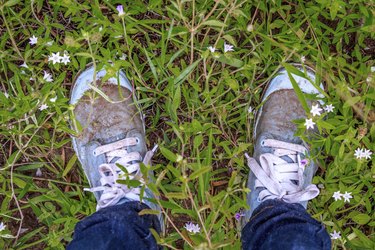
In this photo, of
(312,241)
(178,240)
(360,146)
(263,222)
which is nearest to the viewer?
(312,241)

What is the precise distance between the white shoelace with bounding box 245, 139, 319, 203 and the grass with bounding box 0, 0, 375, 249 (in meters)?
0.08

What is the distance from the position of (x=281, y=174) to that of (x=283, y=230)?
0.34m

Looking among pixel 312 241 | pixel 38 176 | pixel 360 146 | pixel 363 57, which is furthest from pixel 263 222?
pixel 38 176

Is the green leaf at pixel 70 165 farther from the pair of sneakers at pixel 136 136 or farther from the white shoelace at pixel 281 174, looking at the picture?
the white shoelace at pixel 281 174

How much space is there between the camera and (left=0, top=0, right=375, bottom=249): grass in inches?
69.3

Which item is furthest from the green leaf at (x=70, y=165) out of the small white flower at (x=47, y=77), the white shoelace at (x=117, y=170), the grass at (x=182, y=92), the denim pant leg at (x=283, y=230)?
the denim pant leg at (x=283, y=230)

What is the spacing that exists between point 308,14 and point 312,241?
850 millimetres

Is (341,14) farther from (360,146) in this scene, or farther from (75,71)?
(75,71)

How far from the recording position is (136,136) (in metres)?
1.84

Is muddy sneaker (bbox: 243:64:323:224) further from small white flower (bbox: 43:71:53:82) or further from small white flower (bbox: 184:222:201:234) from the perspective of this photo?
small white flower (bbox: 43:71:53:82)

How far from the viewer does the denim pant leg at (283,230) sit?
1408mm

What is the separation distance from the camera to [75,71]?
1.91 meters

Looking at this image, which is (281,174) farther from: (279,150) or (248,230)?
(248,230)

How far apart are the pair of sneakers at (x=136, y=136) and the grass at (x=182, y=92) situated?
0.16 ft
